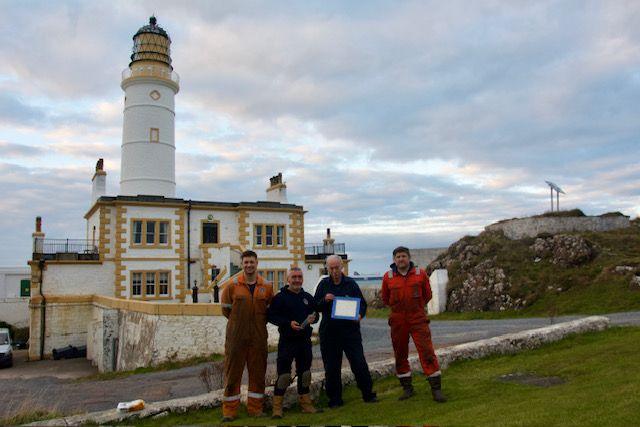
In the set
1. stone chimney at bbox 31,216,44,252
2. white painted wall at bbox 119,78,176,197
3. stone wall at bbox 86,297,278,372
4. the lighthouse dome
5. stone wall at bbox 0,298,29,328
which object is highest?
the lighthouse dome

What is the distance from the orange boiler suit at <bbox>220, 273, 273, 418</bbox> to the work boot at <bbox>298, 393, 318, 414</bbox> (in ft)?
1.80

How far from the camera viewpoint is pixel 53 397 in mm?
10461

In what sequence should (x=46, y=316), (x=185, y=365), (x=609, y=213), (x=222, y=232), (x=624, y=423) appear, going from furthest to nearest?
(x=609, y=213)
(x=222, y=232)
(x=46, y=316)
(x=185, y=365)
(x=624, y=423)

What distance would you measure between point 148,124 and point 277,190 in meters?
8.63

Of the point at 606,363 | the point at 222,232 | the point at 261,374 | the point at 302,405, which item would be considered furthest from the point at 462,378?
the point at 222,232

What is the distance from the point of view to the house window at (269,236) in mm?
30188

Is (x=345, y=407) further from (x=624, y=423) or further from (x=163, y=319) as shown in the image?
(x=163, y=319)

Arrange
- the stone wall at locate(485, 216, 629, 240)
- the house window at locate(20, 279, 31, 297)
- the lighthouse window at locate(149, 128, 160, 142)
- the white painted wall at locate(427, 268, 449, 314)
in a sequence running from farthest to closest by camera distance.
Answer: the house window at locate(20, 279, 31, 297) < the stone wall at locate(485, 216, 629, 240) < the lighthouse window at locate(149, 128, 160, 142) < the white painted wall at locate(427, 268, 449, 314)

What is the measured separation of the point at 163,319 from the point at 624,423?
14.7 meters

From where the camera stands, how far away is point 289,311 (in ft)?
23.1

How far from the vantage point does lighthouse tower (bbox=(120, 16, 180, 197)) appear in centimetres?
3066

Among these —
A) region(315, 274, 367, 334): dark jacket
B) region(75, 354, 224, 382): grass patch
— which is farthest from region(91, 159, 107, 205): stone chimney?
region(315, 274, 367, 334): dark jacket

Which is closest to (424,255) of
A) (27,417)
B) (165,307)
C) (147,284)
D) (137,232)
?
(147,284)

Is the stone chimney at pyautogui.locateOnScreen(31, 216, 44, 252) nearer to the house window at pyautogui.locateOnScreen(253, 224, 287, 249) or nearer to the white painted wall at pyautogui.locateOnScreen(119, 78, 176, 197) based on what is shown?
the white painted wall at pyautogui.locateOnScreen(119, 78, 176, 197)
